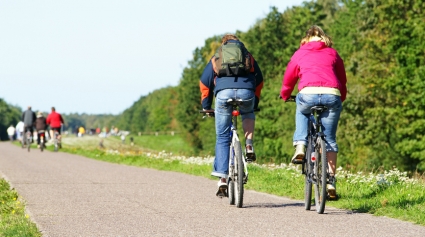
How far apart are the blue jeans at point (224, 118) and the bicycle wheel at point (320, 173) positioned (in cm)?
113

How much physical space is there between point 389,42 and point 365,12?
3.67m

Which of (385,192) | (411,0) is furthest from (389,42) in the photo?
(385,192)

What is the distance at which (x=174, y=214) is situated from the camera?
777 cm

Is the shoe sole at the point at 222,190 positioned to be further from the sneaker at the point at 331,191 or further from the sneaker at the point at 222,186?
the sneaker at the point at 331,191

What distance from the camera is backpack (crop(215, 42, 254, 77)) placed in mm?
8438

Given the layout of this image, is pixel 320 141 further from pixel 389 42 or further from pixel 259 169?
pixel 389 42

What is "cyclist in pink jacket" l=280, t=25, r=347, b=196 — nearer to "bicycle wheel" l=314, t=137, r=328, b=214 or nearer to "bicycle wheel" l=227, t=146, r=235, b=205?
"bicycle wheel" l=314, t=137, r=328, b=214

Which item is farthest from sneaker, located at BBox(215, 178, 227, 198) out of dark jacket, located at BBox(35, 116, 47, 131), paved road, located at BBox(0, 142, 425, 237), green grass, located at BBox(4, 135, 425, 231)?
dark jacket, located at BBox(35, 116, 47, 131)

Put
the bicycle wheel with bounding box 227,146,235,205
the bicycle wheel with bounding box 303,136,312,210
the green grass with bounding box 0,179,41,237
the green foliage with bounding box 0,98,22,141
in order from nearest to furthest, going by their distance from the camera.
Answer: the green grass with bounding box 0,179,41,237 < the bicycle wheel with bounding box 303,136,312,210 < the bicycle wheel with bounding box 227,146,235,205 < the green foliage with bounding box 0,98,22,141

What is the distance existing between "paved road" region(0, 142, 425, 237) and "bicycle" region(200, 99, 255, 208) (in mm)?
148

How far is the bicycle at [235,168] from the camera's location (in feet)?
27.5

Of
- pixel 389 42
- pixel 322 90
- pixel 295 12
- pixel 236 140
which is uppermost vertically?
pixel 295 12

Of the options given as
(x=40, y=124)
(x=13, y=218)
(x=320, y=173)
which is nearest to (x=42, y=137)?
(x=40, y=124)

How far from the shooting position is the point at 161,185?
38.6 ft
